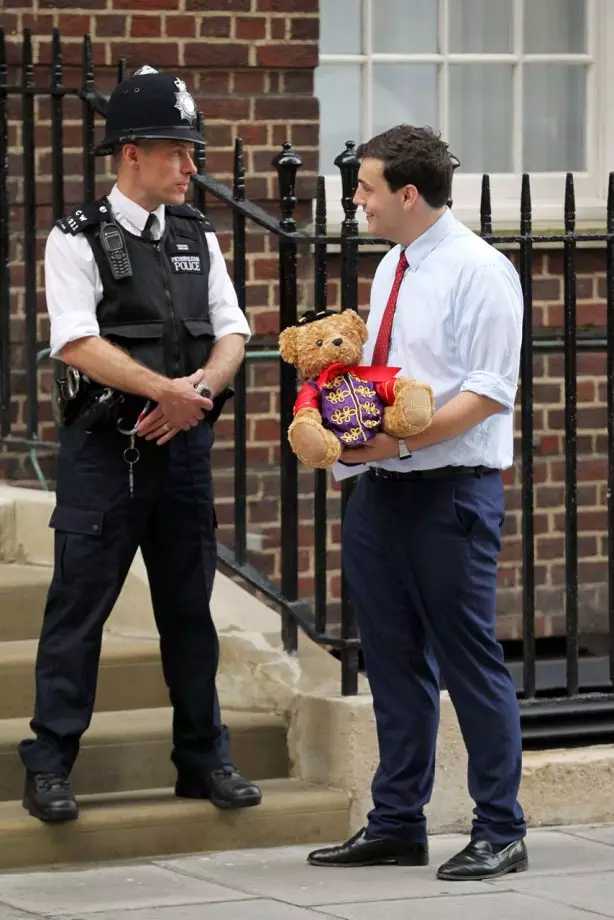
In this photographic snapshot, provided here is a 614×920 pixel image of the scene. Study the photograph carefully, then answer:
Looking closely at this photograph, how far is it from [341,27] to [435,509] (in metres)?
3.09

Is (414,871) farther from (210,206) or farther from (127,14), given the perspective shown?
(127,14)

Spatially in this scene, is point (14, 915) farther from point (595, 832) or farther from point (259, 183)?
point (259, 183)

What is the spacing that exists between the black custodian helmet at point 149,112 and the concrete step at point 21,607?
5.13 ft

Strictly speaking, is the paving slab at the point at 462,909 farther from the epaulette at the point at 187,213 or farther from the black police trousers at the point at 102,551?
the epaulette at the point at 187,213

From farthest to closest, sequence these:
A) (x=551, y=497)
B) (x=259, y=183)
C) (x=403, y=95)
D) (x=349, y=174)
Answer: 1. (x=403, y=95)
2. (x=551, y=497)
3. (x=259, y=183)
4. (x=349, y=174)

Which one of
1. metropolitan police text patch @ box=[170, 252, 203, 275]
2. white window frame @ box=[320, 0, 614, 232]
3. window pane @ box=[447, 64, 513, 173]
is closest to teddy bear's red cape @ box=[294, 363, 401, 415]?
metropolitan police text patch @ box=[170, 252, 203, 275]

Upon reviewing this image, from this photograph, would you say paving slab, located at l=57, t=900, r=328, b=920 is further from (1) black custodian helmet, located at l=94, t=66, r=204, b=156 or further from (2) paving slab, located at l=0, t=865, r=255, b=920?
(1) black custodian helmet, located at l=94, t=66, r=204, b=156

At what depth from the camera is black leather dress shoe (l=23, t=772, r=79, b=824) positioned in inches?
209

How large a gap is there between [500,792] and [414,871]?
1.10 ft

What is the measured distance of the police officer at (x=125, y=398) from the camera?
527 centimetres

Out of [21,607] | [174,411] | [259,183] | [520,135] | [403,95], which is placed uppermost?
[403,95]

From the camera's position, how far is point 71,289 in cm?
523

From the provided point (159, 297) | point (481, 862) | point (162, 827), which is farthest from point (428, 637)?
point (159, 297)

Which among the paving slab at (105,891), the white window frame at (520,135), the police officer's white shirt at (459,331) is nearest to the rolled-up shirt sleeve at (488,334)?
the police officer's white shirt at (459,331)
